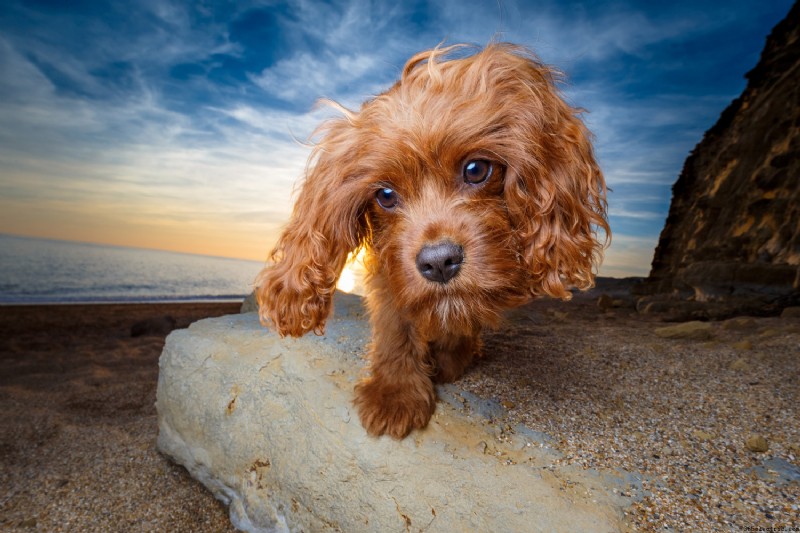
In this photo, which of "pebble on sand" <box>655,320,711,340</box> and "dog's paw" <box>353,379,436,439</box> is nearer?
"dog's paw" <box>353,379,436,439</box>

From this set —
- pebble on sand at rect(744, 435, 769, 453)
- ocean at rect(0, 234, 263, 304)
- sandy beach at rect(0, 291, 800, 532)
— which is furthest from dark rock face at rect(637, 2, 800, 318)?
ocean at rect(0, 234, 263, 304)

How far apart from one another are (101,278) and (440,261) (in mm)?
19476

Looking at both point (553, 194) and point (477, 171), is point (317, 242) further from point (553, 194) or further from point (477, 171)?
point (553, 194)

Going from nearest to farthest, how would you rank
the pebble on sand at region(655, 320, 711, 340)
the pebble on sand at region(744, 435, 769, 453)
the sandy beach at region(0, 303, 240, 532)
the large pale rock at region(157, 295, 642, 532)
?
the large pale rock at region(157, 295, 642, 532), the pebble on sand at region(744, 435, 769, 453), the sandy beach at region(0, 303, 240, 532), the pebble on sand at region(655, 320, 711, 340)

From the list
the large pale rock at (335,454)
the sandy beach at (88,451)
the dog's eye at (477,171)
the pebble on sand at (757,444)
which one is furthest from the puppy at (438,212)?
the sandy beach at (88,451)

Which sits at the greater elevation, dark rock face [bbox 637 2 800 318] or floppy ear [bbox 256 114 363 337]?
dark rock face [bbox 637 2 800 318]

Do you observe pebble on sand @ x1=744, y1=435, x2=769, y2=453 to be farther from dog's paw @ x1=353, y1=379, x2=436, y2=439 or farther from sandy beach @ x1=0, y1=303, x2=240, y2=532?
sandy beach @ x1=0, y1=303, x2=240, y2=532

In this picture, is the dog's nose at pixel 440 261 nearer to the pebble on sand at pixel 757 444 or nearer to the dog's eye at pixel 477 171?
the dog's eye at pixel 477 171

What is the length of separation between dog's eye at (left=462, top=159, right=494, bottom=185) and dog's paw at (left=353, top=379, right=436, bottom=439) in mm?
1036

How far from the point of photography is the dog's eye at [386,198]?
195 centimetres

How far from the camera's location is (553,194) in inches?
77.3

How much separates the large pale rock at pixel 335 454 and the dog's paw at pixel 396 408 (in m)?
0.06

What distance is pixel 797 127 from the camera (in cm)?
604

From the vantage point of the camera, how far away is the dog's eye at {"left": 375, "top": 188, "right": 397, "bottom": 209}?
Result: 76.6 inches
